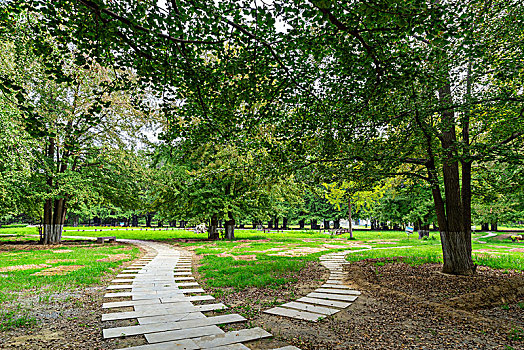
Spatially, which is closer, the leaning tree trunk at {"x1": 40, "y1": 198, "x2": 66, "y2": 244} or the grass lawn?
the grass lawn

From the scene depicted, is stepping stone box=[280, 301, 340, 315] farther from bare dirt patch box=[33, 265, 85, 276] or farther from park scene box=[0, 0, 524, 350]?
bare dirt patch box=[33, 265, 85, 276]

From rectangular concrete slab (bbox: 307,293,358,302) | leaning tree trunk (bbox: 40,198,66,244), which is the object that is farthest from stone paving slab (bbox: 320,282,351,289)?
leaning tree trunk (bbox: 40,198,66,244)

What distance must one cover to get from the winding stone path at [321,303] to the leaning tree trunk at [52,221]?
1829 centimetres

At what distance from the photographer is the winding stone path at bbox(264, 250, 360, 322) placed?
14.9 ft

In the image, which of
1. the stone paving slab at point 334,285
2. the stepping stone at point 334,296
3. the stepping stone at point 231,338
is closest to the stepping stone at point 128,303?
the stepping stone at point 231,338

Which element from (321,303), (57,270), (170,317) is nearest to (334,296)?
(321,303)

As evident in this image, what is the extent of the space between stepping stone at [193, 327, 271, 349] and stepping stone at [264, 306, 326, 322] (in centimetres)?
75

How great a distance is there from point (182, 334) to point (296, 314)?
1.82 meters

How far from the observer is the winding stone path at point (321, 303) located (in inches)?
179

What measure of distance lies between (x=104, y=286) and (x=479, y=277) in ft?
30.7

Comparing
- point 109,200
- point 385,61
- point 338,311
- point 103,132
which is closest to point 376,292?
point 338,311

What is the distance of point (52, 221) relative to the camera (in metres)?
18.4

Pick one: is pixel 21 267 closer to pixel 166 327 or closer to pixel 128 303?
pixel 128 303

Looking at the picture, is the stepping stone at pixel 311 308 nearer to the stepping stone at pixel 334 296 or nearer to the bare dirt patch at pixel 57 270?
the stepping stone at pixel 334 296
